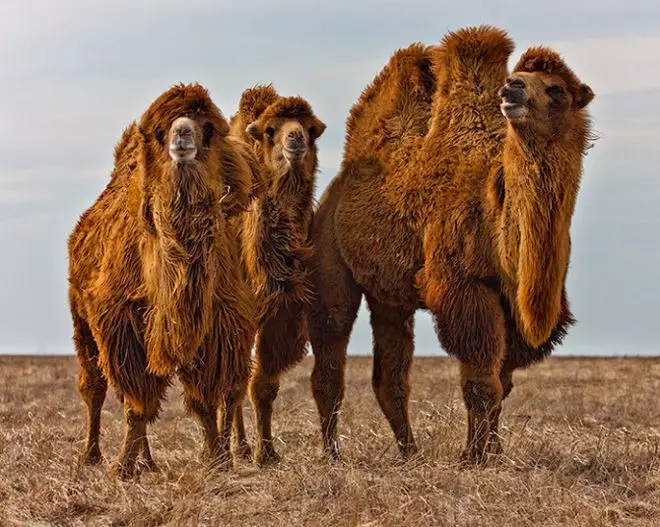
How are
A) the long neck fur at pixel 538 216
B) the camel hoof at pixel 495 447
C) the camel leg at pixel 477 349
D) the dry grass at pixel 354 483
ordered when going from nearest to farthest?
the dry grass at pixel 354 483, the long neck fur at pixel 538 216, the camel leg at pixel 477 349, the camel hoof at pixel 495 447

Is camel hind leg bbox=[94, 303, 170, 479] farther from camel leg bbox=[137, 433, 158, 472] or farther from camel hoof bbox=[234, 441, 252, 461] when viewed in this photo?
camel hoof bbox=[234, 441, 252, 461]

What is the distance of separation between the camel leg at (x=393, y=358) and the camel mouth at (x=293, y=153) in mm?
1442

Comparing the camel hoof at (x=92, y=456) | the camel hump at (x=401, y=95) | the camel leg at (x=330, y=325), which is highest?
the camel hump at (x=401, y=95)

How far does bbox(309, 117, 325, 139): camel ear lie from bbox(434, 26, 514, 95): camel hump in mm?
1090

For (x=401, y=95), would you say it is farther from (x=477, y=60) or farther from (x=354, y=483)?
(x=354, y=483)

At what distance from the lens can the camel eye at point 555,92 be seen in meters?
8.35

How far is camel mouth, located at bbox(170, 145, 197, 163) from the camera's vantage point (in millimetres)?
7934

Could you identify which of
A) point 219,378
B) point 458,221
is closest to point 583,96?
point 458,221

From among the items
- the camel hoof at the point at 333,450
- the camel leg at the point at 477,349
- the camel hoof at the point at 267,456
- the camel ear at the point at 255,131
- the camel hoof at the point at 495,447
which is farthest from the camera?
the camel ear at the point at 255,131

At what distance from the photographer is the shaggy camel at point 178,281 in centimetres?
812

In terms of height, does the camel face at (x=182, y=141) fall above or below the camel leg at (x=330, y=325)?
above

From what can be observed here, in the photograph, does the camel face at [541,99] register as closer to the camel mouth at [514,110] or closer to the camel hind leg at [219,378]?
the camel mouth at [514,110]

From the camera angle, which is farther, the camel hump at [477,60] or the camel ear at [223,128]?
the camel hump at [477,60]

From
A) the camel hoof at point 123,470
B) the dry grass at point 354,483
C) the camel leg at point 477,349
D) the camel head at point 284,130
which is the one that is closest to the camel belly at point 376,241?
the camel head at point 284,130
